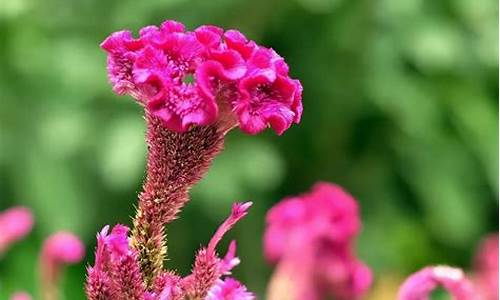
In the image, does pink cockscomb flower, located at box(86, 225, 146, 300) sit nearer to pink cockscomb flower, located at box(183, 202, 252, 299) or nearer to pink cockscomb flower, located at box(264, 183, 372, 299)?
pink cockscomb flower, located at box(183, 202, 252, 299)

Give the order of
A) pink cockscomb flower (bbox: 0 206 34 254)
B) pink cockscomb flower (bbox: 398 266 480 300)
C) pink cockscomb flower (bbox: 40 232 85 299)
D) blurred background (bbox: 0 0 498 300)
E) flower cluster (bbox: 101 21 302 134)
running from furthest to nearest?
blurred background (bbox: 0 0 498 300)
pink cockscomb flower (bbox: 0 206 34 254)
pink cockscomb flower (bbox: 40 232 85 299)
pink cockscomb flower (bbox: 398 266 480 300)
flower cluster (bbox: 101 21 302 134)

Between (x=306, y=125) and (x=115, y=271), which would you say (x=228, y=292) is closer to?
(x=115, y=271)

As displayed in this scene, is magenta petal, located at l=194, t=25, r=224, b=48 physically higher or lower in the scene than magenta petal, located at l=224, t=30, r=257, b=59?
higher

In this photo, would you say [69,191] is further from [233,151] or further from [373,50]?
[373,50]

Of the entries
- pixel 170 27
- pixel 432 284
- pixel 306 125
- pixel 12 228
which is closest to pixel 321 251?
pixel 432 284

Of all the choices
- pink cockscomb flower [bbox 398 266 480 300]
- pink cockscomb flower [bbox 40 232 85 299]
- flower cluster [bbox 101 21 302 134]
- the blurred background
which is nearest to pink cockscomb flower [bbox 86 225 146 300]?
flower cluster [bbox 101 21 302 134]

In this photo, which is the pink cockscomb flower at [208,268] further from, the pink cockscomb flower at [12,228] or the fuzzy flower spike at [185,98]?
the pink cockscomb flower at [12,228]

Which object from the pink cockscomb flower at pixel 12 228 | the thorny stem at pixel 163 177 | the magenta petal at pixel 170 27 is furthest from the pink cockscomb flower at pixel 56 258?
the magenta petal at pixel 170 27
